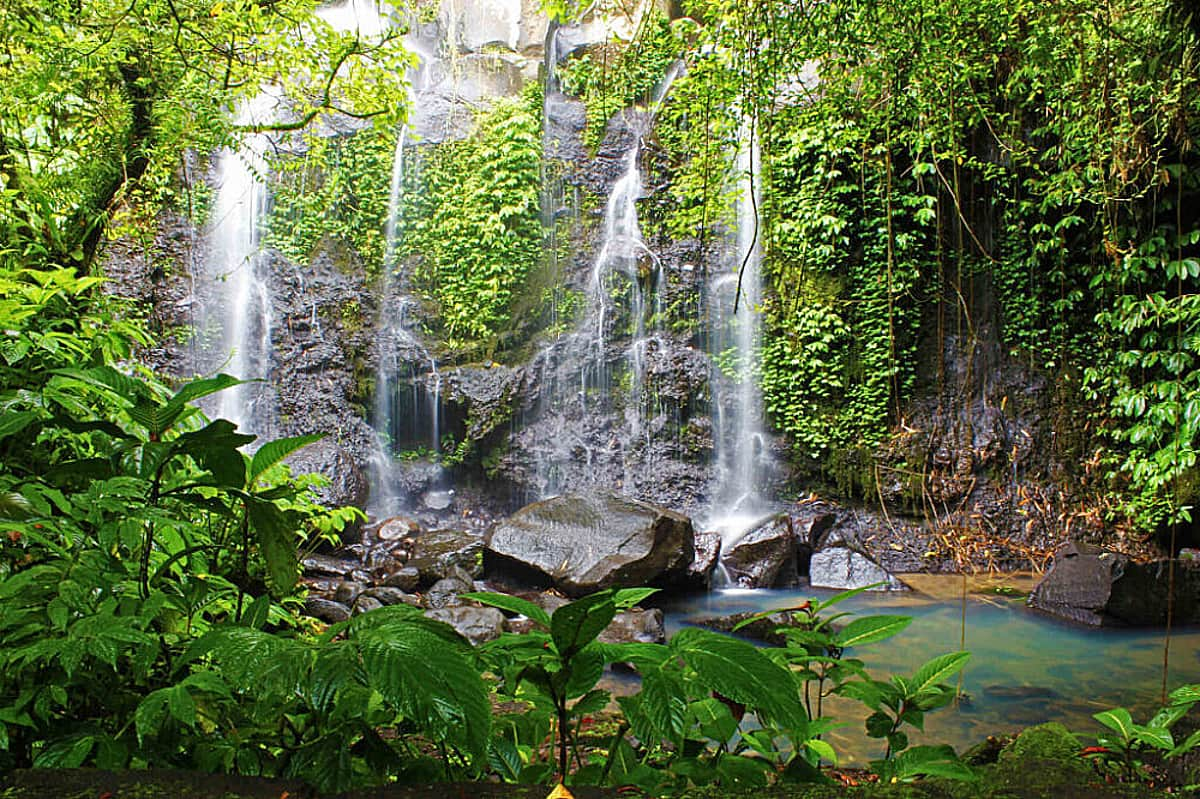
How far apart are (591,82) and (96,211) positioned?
8.09 metres

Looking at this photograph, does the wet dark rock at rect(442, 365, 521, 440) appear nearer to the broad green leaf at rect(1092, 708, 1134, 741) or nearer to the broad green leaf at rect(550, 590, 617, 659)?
the broad green leaf at rect(1092, 708, 1134, 741)

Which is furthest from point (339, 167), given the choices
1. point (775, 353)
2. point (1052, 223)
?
point (1052, 223)

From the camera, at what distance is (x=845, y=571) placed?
24.1 feet

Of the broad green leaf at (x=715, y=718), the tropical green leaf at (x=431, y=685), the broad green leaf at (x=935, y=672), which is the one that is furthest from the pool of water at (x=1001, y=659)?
the tropical green leaf at (x=431, y=685)

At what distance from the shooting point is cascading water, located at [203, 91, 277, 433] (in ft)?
33.8

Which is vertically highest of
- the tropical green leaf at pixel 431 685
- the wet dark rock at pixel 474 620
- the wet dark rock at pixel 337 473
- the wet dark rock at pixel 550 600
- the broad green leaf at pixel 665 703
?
the tropical green leaf at pixel 431 685

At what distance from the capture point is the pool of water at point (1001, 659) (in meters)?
3.99

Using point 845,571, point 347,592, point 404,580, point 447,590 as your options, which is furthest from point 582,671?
point 845,571

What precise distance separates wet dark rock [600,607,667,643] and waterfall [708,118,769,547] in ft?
12.2

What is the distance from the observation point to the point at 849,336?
9.15m

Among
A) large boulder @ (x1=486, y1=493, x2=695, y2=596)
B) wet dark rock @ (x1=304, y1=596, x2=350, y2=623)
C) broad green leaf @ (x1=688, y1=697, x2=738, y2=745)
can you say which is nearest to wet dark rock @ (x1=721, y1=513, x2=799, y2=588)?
large boulder @ (x1=486, y1=493, x2=695, y2=596)

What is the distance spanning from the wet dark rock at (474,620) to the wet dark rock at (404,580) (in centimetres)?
127

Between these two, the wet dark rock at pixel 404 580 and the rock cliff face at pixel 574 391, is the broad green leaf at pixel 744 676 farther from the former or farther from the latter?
the rock cliff face at pixel 574 391

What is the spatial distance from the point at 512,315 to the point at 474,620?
6.26m
